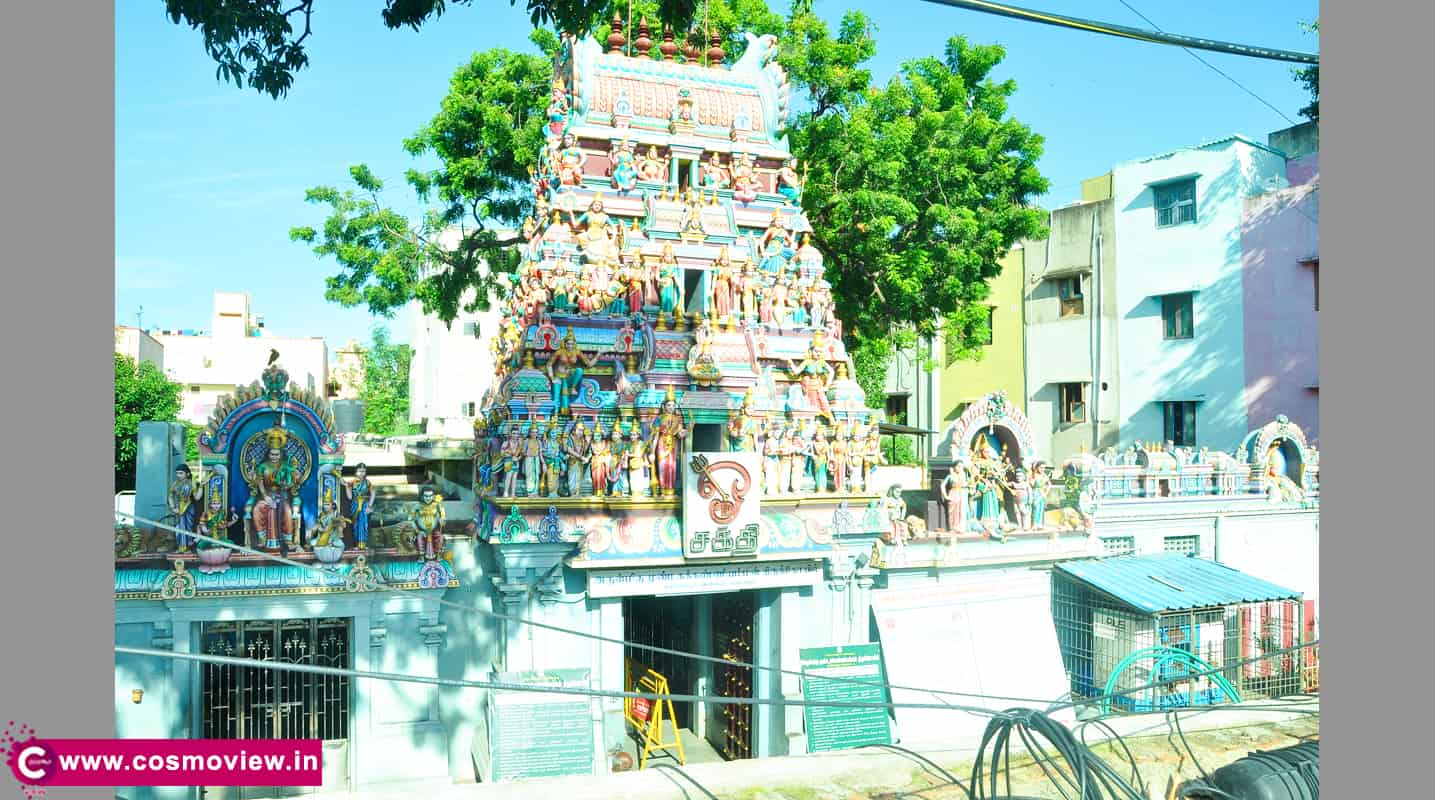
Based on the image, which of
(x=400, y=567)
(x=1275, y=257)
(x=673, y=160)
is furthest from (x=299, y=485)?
(x=1275, y=257)

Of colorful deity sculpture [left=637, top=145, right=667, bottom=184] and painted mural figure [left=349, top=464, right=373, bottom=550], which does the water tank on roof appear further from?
colorful deity sculpture [left=637, top=145, right=667, bottom=184]

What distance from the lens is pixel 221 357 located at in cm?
3828

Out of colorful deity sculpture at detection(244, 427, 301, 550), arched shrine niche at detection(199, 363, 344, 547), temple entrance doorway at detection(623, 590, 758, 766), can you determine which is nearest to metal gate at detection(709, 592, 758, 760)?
temple entrance doorway at detection(623, 590, 758, 766)

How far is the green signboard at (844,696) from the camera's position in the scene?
13.6 m

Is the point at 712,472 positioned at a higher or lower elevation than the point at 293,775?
higher

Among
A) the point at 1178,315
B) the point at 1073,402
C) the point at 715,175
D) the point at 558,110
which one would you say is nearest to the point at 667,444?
the point at 715,175

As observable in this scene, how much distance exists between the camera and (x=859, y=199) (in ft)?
68.8

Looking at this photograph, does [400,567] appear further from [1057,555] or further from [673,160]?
[1057,555]

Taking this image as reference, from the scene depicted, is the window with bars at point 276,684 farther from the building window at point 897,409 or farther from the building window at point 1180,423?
the building window at point 897,409

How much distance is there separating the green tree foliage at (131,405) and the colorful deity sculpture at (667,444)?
16.4m

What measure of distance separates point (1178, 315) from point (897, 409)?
33.8ft

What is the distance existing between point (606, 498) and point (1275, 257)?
64.6ft

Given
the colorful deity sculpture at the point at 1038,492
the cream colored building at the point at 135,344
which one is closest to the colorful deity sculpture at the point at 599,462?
the colorful deity sculpture at the point at 1038,492

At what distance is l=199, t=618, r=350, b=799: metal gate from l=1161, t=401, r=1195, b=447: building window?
2186 centimetres
